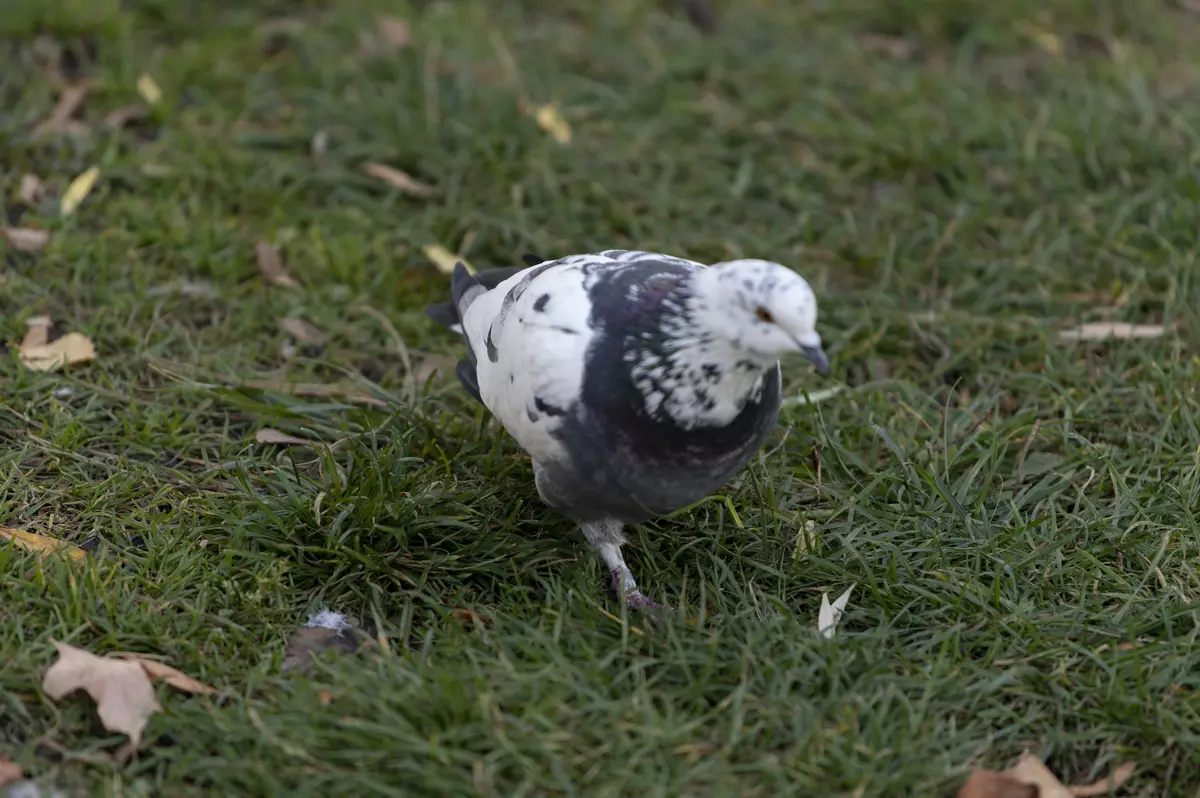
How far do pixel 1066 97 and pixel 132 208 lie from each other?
4.55 metres

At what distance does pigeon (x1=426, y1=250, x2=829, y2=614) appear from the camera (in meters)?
3.12

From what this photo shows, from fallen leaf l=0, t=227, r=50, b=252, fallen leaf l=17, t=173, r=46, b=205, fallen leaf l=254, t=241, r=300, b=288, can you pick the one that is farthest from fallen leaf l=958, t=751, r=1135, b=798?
fallen leaf l=17, t=173, r=46, b=205

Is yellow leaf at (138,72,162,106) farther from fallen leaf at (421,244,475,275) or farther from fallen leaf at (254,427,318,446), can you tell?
fallen leaf at (254,427,318,446)

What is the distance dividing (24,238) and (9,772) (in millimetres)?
2656

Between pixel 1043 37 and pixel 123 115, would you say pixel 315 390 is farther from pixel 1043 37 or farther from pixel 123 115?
pixel 1043 37

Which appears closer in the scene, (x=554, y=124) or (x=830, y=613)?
(x=830, y=613)

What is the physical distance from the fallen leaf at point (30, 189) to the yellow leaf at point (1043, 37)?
5.04 m

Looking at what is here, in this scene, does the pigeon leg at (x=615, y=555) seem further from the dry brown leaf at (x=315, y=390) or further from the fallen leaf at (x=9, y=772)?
the fallen leaf at (x=9, y=772)

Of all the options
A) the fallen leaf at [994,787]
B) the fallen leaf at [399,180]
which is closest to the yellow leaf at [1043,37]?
the fallen leaf at [399,180]

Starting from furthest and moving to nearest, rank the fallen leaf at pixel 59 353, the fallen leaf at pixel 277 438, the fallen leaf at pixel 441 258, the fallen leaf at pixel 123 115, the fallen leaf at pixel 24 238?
1. the fallen leaf at pixel 123 115
2. the fallen leaf at pixel 441 258
3. the fallen leaf at pixel 24 238
4. the fallen leaf at pixel 59 353
5. the fallen leaf at pixel 277 438

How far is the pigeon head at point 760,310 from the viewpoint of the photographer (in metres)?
3.03

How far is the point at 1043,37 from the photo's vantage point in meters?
6.69

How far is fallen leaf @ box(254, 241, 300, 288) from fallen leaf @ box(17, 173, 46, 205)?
3.30 ft

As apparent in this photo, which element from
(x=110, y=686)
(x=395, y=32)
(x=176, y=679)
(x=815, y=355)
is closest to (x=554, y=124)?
(x=395, y=32)
